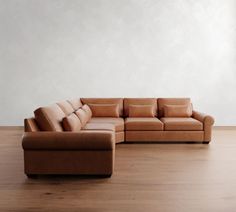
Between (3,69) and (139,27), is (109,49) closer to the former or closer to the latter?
(139,27)

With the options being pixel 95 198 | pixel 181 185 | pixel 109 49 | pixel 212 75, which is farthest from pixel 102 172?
pixel 212 75

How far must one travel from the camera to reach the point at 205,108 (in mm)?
6656

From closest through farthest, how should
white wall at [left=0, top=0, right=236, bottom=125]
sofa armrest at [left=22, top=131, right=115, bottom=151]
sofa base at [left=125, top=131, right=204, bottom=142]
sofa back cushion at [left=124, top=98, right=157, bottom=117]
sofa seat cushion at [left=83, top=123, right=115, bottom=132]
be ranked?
sofa armrest at [left=22, top=131, right=115, bottom=151] < sofa seat cushion at [left=83, top=123, right=115, bottom=132] < sofa base at [left=125, top=131, right=204, bottom=142] < sofa back cushion at [left=124, top=98, right=157, bottom=117] < white wall at [left=0, top=0, right=236, bottom=125]

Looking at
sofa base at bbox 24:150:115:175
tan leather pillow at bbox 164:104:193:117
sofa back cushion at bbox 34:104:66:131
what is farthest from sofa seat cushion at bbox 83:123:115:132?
tan leather pillow at bbox 164:104:193:117

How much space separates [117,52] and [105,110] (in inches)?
59.9

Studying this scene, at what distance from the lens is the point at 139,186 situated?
2998 millimetres

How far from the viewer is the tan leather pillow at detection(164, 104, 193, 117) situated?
5.78m

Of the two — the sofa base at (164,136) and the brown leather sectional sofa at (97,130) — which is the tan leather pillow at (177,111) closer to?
the brown leather sectional sofa at (97,130)

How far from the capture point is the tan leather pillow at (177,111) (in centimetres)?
578

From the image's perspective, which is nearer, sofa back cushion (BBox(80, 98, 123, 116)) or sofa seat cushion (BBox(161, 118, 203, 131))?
sofa seat cushion (BBox(161, 118, 203, 131))

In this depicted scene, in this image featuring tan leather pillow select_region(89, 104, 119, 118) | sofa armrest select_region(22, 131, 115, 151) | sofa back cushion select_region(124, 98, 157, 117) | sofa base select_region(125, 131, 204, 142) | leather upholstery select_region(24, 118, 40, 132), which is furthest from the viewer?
sofa back cushion select_region(124, 98, 157, 117)

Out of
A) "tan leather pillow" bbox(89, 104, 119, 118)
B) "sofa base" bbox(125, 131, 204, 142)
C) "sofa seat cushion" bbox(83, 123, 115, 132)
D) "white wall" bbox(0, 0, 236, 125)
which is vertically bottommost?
"sofa base" bbox(125, 131, 204, 142)

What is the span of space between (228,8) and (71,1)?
364 centimetres

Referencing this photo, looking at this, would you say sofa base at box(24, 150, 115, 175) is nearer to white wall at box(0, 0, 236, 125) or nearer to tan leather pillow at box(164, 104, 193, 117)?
tan leather pillow at box(164, 104, 193, 117)
